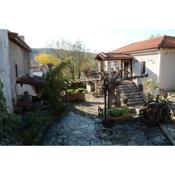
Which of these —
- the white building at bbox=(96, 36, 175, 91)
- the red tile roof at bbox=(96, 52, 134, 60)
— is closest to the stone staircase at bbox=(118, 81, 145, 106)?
the white building at bbox=(96, 36, 175, 91)

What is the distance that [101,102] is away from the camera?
44.5 ft

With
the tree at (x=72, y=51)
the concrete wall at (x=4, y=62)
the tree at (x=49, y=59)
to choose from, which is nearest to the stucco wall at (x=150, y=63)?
the tree at (x=72, y=51)

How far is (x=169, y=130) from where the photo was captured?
7.39 meters

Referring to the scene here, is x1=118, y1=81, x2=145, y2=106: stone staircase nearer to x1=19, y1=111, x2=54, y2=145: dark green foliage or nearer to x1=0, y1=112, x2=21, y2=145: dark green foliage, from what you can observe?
x1=19, y1=111, x2=54, y2=145: dark green foliage

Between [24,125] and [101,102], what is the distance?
22.5 feet

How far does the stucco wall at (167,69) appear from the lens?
495 inches

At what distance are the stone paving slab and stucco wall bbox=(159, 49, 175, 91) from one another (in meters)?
5.24

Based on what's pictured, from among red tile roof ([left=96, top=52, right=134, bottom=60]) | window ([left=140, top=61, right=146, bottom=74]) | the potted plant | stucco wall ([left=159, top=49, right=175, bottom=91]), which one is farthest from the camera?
red tile roof ([left=96, top=52, right=134, bottom=60])

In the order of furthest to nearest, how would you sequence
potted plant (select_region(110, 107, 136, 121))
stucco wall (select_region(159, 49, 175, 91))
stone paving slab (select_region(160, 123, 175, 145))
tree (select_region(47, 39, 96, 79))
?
tree (select_region(47, 39, 96, 79)), stucco wall (select_region(159, 49, 175, 91)), potted plant (select_region(110, 107, 136, 121)), stone paving slab (select_region(160, 123, 175, 145))

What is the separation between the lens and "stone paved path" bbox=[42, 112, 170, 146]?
6.70 m

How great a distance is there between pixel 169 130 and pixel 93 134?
2624 millimetres

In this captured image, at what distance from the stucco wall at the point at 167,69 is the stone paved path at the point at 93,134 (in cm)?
522
